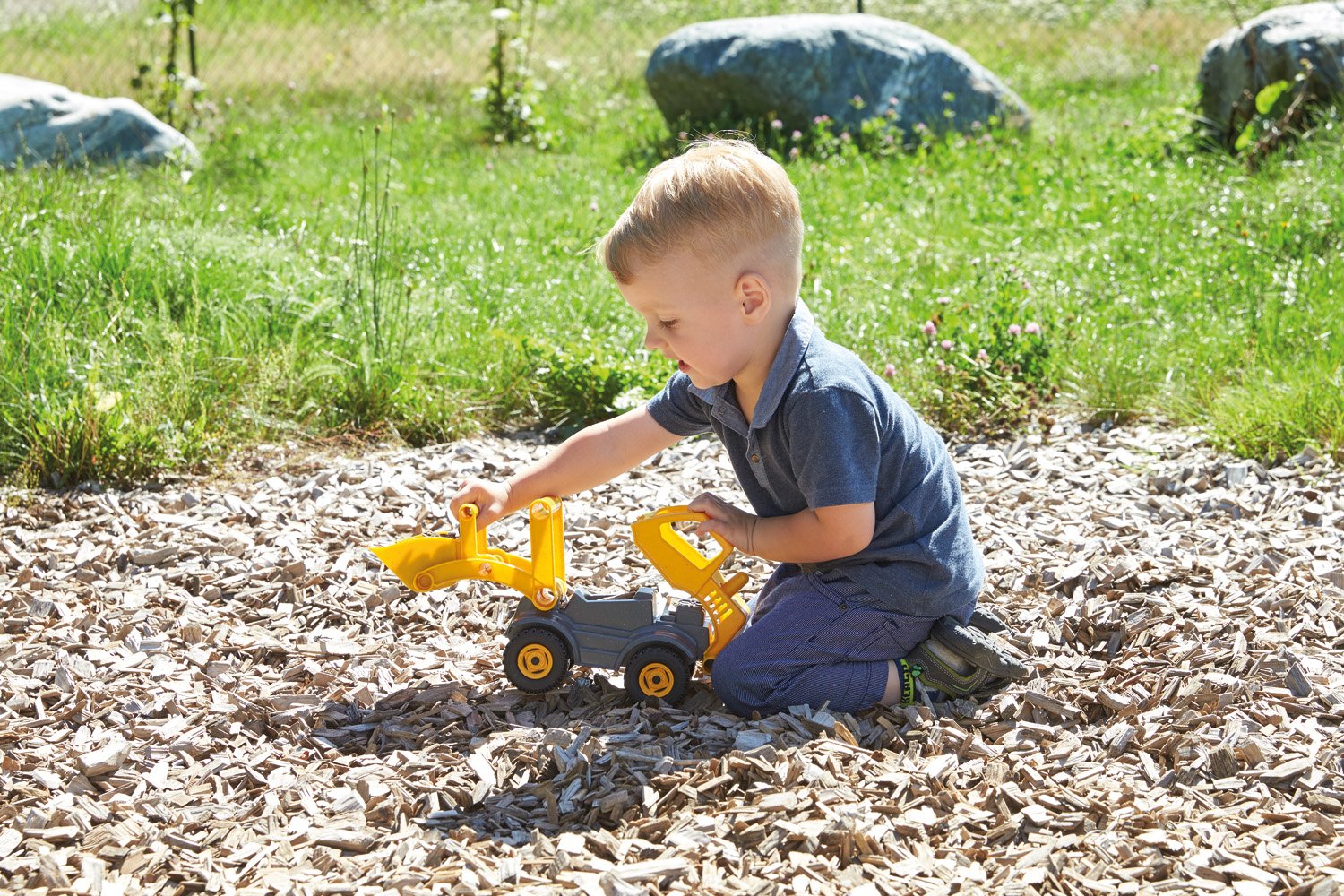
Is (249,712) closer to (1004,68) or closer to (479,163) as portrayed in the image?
(479,163)

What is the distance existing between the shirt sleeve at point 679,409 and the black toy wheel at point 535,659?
1.82ft

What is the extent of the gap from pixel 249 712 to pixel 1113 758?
70.5 inches

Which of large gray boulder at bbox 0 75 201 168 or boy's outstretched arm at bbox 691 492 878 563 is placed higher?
large gray boulder at bbox 0 75 201 168

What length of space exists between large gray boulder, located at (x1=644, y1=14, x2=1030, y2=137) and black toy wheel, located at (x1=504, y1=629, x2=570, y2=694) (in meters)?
6.47

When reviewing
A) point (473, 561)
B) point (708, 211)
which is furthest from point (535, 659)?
point (708, 211)

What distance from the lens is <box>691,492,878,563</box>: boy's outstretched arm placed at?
8.18 ft

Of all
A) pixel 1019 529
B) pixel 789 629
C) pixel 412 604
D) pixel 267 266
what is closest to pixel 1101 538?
pixel 1019 529

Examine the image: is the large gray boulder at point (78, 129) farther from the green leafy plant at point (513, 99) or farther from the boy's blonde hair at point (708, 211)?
the boy's blonde hair at point (708, 211)

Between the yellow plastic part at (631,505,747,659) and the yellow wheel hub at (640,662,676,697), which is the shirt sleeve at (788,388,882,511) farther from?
the yellow wheel hub at (640,662,676,697)

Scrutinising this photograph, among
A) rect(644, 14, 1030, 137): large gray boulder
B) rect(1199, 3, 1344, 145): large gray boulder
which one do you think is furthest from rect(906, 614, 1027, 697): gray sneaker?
rect(644, 14, 1030, 137): large gray boulder

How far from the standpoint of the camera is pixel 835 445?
247 centimetres

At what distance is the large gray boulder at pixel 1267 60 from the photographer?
7.25 meters

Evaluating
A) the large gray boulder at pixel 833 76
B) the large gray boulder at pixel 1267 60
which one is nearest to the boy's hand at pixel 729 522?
the large gray boulder at pixel 1267 60

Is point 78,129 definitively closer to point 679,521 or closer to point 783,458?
point 679,521
